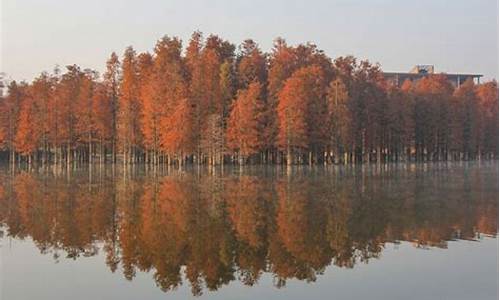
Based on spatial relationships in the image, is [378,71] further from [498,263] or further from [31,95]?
[498,263]

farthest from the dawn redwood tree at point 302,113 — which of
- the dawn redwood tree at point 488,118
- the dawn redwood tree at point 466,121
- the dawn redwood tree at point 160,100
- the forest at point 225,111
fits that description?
the dawn redwood tree at point 488,118

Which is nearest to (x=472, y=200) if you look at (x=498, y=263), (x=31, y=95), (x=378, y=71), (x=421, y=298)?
(x=498, y=263)

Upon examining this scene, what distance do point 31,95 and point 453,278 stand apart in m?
73.5

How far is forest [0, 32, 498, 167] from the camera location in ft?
214

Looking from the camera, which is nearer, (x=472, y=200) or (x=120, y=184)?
(x=472, y=200)

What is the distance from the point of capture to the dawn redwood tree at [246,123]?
63875mm

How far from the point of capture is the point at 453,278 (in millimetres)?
13672

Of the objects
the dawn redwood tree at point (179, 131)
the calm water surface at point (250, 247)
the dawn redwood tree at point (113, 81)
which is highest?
the dawn redwood tree at point (113, 81)

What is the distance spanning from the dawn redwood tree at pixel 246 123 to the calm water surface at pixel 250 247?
→ 113 ft

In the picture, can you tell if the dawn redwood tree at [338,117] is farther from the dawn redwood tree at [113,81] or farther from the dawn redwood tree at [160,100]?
the dawn redwood tree at [113,81]

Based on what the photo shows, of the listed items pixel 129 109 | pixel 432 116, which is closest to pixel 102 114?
pixel 129 109

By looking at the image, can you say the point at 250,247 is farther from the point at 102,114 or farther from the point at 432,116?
the point at 432,116

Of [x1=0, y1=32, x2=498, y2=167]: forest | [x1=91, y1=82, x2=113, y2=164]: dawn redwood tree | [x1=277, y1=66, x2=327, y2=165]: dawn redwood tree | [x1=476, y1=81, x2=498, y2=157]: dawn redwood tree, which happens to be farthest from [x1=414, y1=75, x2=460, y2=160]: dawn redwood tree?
[x1=91, y1=82, x2=113, y2=164]: dawn redwood tree

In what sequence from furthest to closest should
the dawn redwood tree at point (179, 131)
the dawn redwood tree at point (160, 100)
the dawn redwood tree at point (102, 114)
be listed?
the dawn redwood tree at point (102, 114), the dawn redwood tree at point (160, 100), the dawn redwood tree at point (179, 131)
